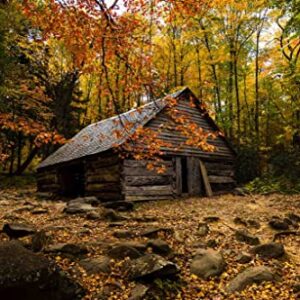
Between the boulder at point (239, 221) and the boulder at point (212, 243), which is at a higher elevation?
the boulder at point (239, 221)

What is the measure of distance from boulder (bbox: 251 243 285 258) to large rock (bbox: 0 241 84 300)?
3.65m

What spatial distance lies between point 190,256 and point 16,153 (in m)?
26.3

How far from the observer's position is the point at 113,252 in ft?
19.1

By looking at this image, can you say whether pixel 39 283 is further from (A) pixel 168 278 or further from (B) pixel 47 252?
(A) pixel 168 278

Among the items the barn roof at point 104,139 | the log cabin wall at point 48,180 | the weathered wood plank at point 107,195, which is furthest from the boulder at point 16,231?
the log cabin wall at point 48,180

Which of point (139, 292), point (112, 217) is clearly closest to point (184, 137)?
point (112, 217)

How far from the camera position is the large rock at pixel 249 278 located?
5.18 meters

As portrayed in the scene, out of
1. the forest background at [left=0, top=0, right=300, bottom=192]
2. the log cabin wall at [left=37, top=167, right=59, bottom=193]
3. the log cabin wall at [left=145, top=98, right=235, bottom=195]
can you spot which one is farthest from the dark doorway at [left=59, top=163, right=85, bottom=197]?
the log cabin wall at [left=145, top=98, right=235, bottom=195]

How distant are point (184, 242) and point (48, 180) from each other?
13880 mm

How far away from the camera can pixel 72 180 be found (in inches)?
736

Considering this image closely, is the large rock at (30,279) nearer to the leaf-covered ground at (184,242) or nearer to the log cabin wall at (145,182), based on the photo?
the leaf-covered ground at (184,242)

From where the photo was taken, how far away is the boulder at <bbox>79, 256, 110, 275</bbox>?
523cm

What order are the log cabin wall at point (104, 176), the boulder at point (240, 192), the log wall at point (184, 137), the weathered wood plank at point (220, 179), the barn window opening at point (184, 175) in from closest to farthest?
the log cabin wall at point (104, 176) → the log wall at point (184, 137) → the barn window opening at point (184, 175) → the boulder at point (240, 192) → the weathered wood plank at point (220, 179)

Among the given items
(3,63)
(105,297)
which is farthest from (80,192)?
(105,297)
